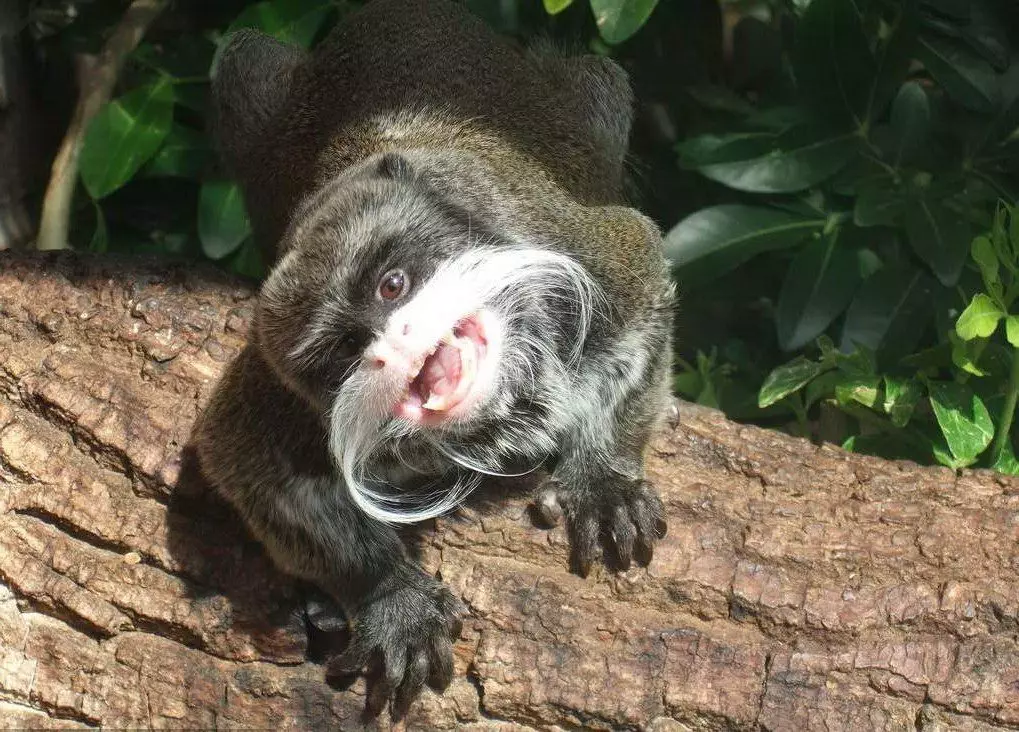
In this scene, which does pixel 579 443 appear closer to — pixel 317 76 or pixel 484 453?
pixel 484 453

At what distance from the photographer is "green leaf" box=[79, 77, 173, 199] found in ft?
14.1

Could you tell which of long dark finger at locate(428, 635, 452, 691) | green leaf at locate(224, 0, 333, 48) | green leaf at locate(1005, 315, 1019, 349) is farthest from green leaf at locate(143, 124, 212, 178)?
green leaf at locate(1005, 315, 1019, 349)

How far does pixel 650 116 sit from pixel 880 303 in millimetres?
1364

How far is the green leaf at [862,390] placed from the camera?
3570mm

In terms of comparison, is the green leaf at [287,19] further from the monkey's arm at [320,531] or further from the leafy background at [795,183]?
the monkey's arm at [320,531]

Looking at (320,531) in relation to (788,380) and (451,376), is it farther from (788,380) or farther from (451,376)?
(788,380)

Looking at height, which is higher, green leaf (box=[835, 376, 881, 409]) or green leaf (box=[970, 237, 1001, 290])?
green leaf (box=[970, 237, 1001, 290])

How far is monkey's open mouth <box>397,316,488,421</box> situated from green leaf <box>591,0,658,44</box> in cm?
149

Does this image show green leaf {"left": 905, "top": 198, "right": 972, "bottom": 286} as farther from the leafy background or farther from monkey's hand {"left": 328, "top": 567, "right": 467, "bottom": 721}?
monkey's hand {"left": 328, "top": 567, "right": 467, "bottom": 721}

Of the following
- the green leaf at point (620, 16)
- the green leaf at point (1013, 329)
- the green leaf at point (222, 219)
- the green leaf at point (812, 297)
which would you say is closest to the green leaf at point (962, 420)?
the green leaf at point (1013, 329)

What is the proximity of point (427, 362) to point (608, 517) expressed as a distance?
739 mm

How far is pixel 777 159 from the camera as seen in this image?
413 cm

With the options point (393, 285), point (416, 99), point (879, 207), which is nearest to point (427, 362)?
point (393, 285)

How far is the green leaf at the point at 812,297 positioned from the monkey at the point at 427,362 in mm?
854
